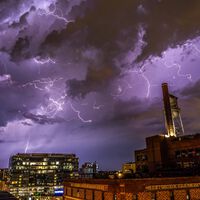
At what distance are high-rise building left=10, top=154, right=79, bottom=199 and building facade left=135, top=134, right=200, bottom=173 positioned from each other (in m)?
82.1

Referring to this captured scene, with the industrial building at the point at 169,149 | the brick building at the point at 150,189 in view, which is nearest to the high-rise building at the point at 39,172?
the industrial building at the point at 169,149

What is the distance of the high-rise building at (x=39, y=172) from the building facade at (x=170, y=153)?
269 feet

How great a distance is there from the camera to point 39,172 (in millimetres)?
170625

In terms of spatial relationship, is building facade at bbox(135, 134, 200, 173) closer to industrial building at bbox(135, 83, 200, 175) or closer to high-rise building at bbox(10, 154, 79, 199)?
industrial building at bbox(135, 83, 200, 175)

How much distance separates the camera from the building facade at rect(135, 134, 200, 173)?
67.3m

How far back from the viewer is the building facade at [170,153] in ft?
221

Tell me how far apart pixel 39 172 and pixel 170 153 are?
11837 centimetres

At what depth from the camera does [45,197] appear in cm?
10419

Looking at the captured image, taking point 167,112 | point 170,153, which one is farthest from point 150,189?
point 167,112

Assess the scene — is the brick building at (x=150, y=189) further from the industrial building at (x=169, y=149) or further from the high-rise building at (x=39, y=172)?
the high-rise building at (x=39, y=172)

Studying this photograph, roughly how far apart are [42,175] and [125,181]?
150754 millimetres

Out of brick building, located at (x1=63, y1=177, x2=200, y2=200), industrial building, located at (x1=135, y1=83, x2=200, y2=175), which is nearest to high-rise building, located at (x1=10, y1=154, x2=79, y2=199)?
industrial building, located at (x1=135, y1=83, x2=200, y2=175)

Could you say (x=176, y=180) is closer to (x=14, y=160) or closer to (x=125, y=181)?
(x=125, y=181)

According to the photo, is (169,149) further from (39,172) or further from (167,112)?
(39,172)
